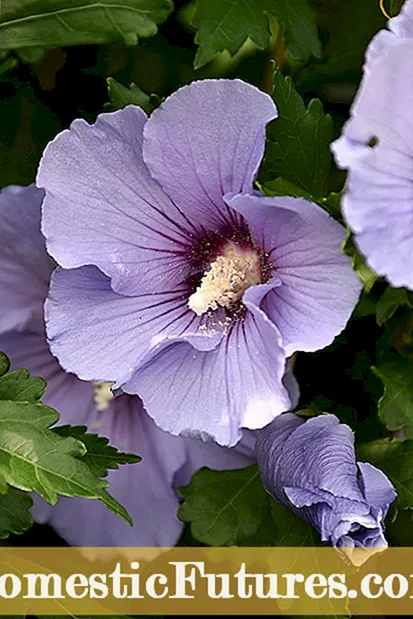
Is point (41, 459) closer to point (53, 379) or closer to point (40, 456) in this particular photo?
point (40, 456)

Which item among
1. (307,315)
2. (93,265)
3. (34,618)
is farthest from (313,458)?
(34,618)

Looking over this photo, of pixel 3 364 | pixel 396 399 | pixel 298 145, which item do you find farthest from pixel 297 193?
pixel 3 364

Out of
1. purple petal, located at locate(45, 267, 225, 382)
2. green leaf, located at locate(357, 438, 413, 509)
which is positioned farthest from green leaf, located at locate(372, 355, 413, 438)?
purple petal, located at locate(45, 267, 225, 382)

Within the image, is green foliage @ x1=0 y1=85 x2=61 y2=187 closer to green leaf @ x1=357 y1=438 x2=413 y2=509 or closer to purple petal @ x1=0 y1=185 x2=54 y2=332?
purple petal @ x1=0 y1=185 x2=54 y2=332

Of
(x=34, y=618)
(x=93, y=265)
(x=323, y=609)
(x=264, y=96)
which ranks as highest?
(x=264, y=96)

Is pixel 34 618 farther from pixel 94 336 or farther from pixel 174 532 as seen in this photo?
pixel 94 336
